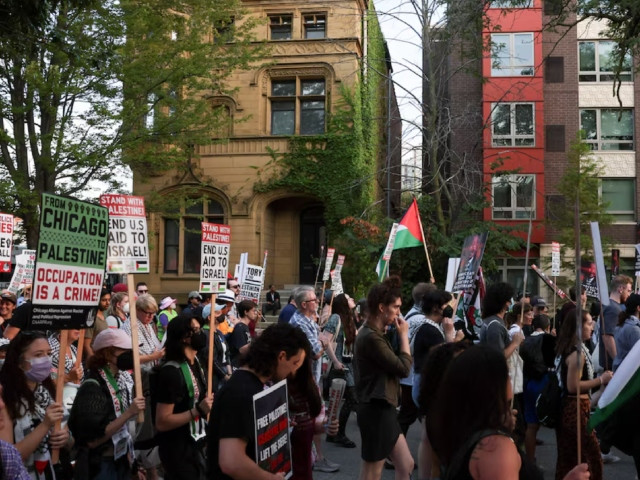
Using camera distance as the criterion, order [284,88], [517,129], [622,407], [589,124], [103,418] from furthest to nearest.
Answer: [589,124], [517,129], [284,88], [103,418], [622,407]

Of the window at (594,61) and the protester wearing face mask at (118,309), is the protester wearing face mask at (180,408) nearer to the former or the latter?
the protester wearing face mask at (118,309)

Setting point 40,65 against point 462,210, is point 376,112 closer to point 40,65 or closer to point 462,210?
point 462,210

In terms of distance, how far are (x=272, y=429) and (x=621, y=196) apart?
28.8 m

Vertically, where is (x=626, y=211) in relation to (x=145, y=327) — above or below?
above

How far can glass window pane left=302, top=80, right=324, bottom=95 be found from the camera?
27.1m

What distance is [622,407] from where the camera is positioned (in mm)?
4531

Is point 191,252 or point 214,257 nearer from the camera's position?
point 214,257

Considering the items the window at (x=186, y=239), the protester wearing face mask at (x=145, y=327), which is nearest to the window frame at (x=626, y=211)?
the window at (x=186, y=239)

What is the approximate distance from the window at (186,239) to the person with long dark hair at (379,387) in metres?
21.6

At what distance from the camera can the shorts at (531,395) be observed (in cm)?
766

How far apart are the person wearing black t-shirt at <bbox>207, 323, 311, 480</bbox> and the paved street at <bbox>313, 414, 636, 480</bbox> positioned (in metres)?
4.30

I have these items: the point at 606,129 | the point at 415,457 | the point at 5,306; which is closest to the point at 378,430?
the point at 415,457

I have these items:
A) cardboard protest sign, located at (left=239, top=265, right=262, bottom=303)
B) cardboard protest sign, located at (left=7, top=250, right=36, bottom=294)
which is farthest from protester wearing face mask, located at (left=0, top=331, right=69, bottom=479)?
cardboard protest sign, located at (left=7, top=250, right=36, bottom=294)

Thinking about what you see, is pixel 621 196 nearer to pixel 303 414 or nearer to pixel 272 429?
pixel 303 414
